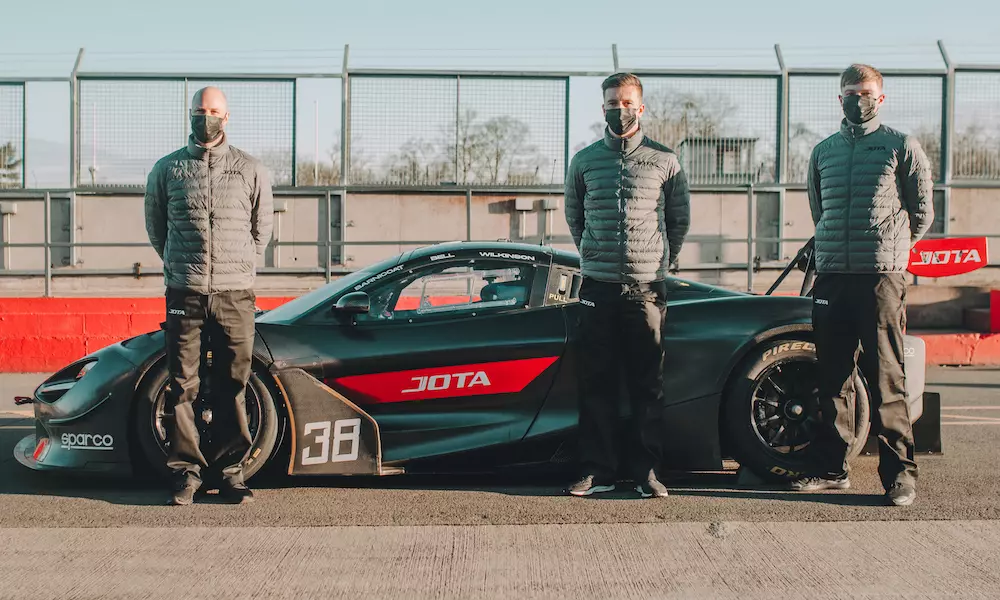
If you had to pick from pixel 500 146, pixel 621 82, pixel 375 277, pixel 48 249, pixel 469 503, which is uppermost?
pixel 500 146

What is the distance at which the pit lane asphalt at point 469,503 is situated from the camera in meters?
4.74

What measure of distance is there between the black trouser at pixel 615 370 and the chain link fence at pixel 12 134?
415 inches

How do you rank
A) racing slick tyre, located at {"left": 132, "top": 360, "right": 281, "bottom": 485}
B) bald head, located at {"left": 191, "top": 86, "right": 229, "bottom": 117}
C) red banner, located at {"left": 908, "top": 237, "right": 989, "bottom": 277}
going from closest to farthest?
1. bald head, located at {"left": 191, "top": 86, "right": 229, "bottom": 117}
2. racing slick tyre, located at {"left": 132, "top": 360, "right": 281, "bottom": 485}
3. red banner, located at {"left": 908, "top": 237, "right": 989, "bottom": 277}

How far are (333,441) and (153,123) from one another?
30.6ft

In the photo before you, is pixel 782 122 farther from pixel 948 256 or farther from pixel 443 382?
pixel 443 382

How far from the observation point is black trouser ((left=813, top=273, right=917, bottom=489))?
509 cm

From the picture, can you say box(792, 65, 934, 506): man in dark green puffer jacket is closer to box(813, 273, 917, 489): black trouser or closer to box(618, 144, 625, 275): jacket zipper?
box(813, 273, 917, 489): black trouser

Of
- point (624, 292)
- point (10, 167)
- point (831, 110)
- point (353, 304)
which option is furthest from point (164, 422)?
point (831, 110)

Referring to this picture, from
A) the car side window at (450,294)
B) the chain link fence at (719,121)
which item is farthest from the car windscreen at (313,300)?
the chain link fence at (719,121)

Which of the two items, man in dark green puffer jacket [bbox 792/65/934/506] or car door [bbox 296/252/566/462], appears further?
car door [bbox 296/252/566/462]

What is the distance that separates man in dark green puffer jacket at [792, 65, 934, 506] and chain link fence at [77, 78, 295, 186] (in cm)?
922

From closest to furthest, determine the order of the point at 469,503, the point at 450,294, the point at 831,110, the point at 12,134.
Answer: the point at 469,503
the point at 450,294
the point at 12,134
the point at 831,110

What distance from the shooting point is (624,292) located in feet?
17.3

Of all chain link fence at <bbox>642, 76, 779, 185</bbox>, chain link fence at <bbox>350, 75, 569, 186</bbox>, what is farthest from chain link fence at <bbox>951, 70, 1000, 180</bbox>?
chain link fence at <bbox>350, 75, 569, 186</bbox>
